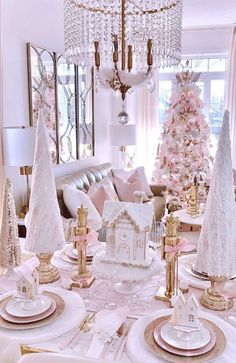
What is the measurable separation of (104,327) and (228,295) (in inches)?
20.5

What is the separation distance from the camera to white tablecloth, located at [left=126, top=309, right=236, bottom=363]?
1.05 meters

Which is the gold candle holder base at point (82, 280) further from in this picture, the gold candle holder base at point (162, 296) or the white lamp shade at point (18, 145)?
the white lamp shade at point (18, 145)

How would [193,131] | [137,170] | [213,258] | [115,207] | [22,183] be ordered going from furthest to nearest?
[193,131] → [137,170] → [22,183] → [115,207] → [213,258]

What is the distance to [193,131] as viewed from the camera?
550 cm

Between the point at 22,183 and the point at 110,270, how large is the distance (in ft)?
7.13

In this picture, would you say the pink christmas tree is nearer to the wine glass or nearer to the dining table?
the dining table

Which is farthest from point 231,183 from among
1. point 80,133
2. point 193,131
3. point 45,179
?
point 193,131

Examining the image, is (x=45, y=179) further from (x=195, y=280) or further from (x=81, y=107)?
(x=81, y=107)

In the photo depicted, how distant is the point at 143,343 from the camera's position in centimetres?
112

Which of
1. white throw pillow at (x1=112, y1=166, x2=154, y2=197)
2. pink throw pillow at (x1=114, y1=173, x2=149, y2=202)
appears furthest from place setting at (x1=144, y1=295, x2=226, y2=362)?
white throw pillow at (x1=112, y1=166, x2=154, y2=197)

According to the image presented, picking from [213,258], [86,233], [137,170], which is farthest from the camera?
[137,170]

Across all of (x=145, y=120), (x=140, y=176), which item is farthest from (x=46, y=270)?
(x=145, y=120)

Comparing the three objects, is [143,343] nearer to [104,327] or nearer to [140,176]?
[104,327]

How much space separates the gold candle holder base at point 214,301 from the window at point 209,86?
4732 millimetres
